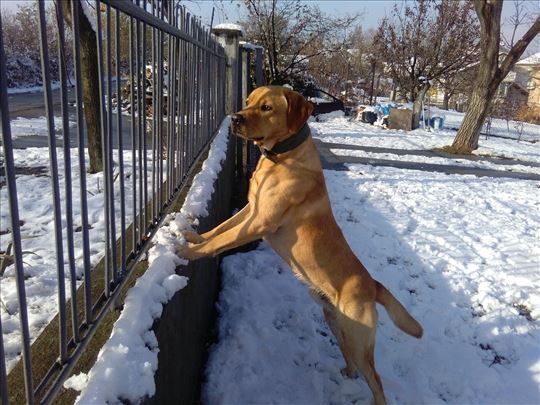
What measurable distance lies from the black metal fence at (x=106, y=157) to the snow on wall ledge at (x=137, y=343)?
0.26 ft

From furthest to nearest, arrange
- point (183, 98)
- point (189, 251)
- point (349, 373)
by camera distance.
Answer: point (183, 98) < point (349, 373) < point (189, 251)

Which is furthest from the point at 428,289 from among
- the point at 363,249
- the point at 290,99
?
the point at 290,99

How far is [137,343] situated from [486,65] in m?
12.5

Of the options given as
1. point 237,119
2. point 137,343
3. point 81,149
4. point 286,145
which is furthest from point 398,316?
point 81,149

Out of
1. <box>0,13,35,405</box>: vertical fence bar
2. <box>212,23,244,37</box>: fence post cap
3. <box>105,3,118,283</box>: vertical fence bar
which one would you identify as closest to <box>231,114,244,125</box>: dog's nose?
<box>105,3,118,283</box>: vertical fence bar

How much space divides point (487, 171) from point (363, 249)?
20.0 ft

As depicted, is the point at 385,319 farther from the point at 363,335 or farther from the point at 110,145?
the point at 110,145

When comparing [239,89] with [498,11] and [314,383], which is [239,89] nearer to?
[314,383]

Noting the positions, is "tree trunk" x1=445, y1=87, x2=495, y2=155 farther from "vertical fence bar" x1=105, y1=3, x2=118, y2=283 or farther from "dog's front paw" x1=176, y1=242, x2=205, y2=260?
"vertical fence bar" x1=105, y1=3, x2=118, y2=283

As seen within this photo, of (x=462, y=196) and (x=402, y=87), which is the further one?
(x=402, y=87)

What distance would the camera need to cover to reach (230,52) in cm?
713

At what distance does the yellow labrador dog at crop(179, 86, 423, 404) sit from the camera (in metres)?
2.76

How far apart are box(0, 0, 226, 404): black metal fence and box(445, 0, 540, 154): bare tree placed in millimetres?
9570

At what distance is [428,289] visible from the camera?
4266mm
